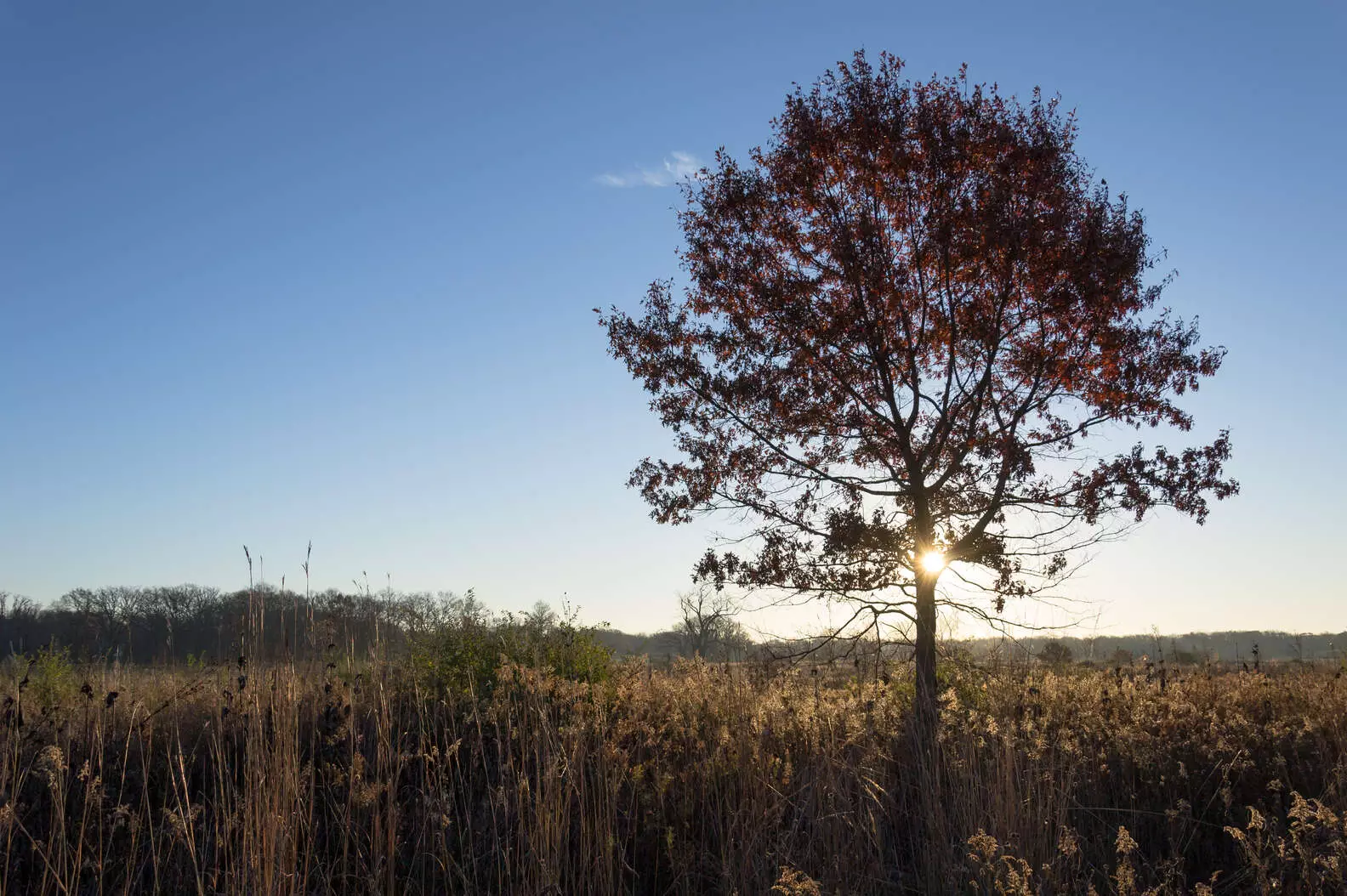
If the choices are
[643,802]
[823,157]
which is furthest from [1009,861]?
[823,157]

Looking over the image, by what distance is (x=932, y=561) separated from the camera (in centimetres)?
904

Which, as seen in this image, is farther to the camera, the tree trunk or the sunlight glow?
the sunlight glow

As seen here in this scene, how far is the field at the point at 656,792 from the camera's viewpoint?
458 centimetres

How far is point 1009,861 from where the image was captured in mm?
4473

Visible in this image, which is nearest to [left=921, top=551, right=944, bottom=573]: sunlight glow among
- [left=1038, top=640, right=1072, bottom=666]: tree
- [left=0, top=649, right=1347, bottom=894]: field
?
[left=0, top=649, right=1347, bottom=894]: field

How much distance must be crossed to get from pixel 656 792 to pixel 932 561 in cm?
431

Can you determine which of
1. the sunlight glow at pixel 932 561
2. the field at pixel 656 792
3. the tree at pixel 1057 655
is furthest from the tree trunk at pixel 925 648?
the tree at pixel 1057 655

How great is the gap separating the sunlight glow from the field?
51.5 inches

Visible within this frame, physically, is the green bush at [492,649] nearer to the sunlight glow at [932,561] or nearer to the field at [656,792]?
the field at [656,792]

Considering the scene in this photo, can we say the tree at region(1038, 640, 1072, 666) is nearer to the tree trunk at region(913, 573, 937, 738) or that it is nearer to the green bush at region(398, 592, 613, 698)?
the tree trunk at region(913, 573, 937, 738)

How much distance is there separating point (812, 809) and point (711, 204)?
6.37 meters

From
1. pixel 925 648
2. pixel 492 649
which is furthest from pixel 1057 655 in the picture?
pixel 492 649

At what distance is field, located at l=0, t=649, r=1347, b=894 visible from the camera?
4578mm

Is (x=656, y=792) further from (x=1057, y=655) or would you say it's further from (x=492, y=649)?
(x=1057, y=655)
